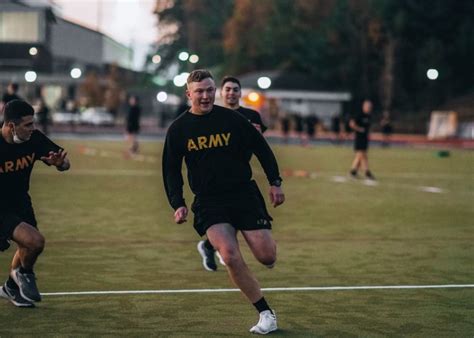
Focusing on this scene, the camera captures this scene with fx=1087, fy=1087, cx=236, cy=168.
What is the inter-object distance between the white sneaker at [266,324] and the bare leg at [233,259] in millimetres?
133

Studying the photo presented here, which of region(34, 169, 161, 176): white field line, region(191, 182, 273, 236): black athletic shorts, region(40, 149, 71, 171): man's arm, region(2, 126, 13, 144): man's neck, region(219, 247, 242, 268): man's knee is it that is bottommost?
region(34, 169, 161, 176): white field line

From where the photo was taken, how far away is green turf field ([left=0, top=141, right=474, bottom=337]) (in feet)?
28.9

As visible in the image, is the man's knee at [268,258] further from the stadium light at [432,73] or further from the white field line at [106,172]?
the stadium light at [432,73]

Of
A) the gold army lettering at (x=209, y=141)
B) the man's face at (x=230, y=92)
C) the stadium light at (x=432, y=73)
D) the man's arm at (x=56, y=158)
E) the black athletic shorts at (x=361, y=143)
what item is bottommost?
the black athletic shorts at (x=361, y=143)

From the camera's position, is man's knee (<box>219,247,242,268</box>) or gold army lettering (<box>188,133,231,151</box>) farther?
gold army lettering (<box>188,133,231,151</box>)

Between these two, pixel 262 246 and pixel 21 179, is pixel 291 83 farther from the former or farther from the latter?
pixel 262 246

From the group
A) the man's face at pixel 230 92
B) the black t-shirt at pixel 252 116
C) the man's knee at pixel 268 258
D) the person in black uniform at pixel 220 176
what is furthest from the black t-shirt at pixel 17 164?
the black t-shirt at pixel 252 116

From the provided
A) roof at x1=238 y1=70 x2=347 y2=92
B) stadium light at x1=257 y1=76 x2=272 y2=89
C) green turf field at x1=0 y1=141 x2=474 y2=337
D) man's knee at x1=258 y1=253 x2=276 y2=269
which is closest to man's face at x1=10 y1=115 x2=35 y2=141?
green turf field at x1=0 y1=141 x2=474 y2=337

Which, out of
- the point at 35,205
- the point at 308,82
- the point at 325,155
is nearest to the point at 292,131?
the point at 308,82

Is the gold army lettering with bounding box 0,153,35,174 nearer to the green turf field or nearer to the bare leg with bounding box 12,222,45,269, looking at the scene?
the bare leg with bounding box 12,222,45,269

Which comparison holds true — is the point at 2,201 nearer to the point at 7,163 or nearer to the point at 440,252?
the point at 7,163

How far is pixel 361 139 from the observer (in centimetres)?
2809

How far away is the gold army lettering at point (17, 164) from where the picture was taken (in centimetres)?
917

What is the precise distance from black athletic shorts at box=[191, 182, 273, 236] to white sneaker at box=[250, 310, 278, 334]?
2.20ft
